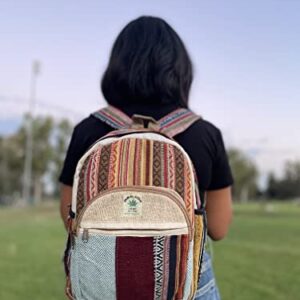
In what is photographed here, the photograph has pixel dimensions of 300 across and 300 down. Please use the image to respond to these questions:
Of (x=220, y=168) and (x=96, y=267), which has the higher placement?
(x=220, y=168)

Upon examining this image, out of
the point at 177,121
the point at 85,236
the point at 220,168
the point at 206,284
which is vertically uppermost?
the point at 177,121

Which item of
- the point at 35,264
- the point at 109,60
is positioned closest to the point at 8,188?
the point at 35,264

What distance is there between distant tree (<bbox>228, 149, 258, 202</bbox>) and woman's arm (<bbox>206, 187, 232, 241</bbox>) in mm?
71038

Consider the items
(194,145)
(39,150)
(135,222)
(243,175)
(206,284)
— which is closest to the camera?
(135,222)

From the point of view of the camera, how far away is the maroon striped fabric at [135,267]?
152cm

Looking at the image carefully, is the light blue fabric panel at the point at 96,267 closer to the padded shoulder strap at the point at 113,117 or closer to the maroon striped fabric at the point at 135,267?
the maroon striped fabric at the point at 135,267

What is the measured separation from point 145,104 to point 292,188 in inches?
3826

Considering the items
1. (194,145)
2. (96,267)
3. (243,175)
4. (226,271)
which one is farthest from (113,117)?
(243,175)

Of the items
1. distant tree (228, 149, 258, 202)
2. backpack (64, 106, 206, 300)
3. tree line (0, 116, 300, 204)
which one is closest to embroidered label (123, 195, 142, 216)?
backpack (64, 106, 206, 300)

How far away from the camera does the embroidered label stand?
1536 mm

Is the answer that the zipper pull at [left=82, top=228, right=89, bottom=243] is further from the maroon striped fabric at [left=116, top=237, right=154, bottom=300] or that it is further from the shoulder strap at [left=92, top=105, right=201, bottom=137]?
the shoulder strap at [left=92, top=105, right=201, bottom=137]

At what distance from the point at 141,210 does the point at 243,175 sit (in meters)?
80.2

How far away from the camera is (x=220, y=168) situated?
1.82 metres

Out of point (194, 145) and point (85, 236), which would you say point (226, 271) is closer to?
point (194, 145)
